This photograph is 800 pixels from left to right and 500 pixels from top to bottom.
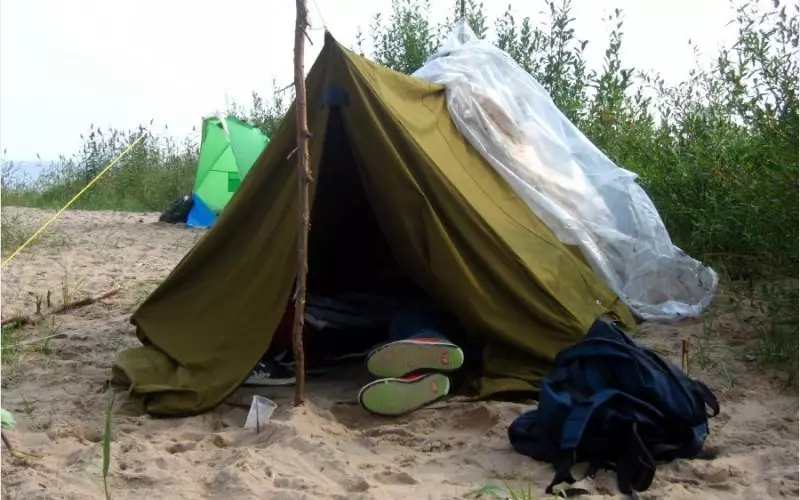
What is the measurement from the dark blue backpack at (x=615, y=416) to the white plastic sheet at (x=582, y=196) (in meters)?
1.09

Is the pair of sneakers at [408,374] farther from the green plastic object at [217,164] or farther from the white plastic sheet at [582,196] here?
the green plastic object at [217,164]

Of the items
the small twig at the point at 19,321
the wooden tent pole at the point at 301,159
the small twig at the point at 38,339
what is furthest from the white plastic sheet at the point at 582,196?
the small twig at the point at 19,321

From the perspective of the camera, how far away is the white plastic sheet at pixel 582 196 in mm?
3303

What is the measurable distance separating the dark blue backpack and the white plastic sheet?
1.09 metres

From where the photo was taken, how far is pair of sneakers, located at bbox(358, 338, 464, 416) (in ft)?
8.39

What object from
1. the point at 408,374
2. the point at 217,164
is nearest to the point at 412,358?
the point at 408,374

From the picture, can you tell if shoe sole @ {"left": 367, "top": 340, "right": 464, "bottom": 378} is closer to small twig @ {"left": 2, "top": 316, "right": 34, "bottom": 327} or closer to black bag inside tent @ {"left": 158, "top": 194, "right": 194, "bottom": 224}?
small twig @ {"left": 2, "top": 316, "right": 34, "bottom": 327}

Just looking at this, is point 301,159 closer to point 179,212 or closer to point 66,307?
point 66,307

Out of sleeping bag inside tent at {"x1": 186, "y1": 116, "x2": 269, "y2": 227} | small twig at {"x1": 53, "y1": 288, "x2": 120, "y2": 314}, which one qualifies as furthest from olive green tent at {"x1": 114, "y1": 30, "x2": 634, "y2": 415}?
sleeping bag inside tent at {"x1": 186, "y1": 116, "x2": 269, "y2": 227}

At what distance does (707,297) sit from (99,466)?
8.00 ft

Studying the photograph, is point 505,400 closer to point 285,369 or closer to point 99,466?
point 285,369

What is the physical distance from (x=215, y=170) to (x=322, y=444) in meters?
5.13

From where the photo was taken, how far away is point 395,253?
10.0 ft

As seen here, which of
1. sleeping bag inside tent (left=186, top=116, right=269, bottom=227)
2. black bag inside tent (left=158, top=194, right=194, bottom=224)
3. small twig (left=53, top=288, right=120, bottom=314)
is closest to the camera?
small twig (left=53, top=288, right=120, bottom=314)
